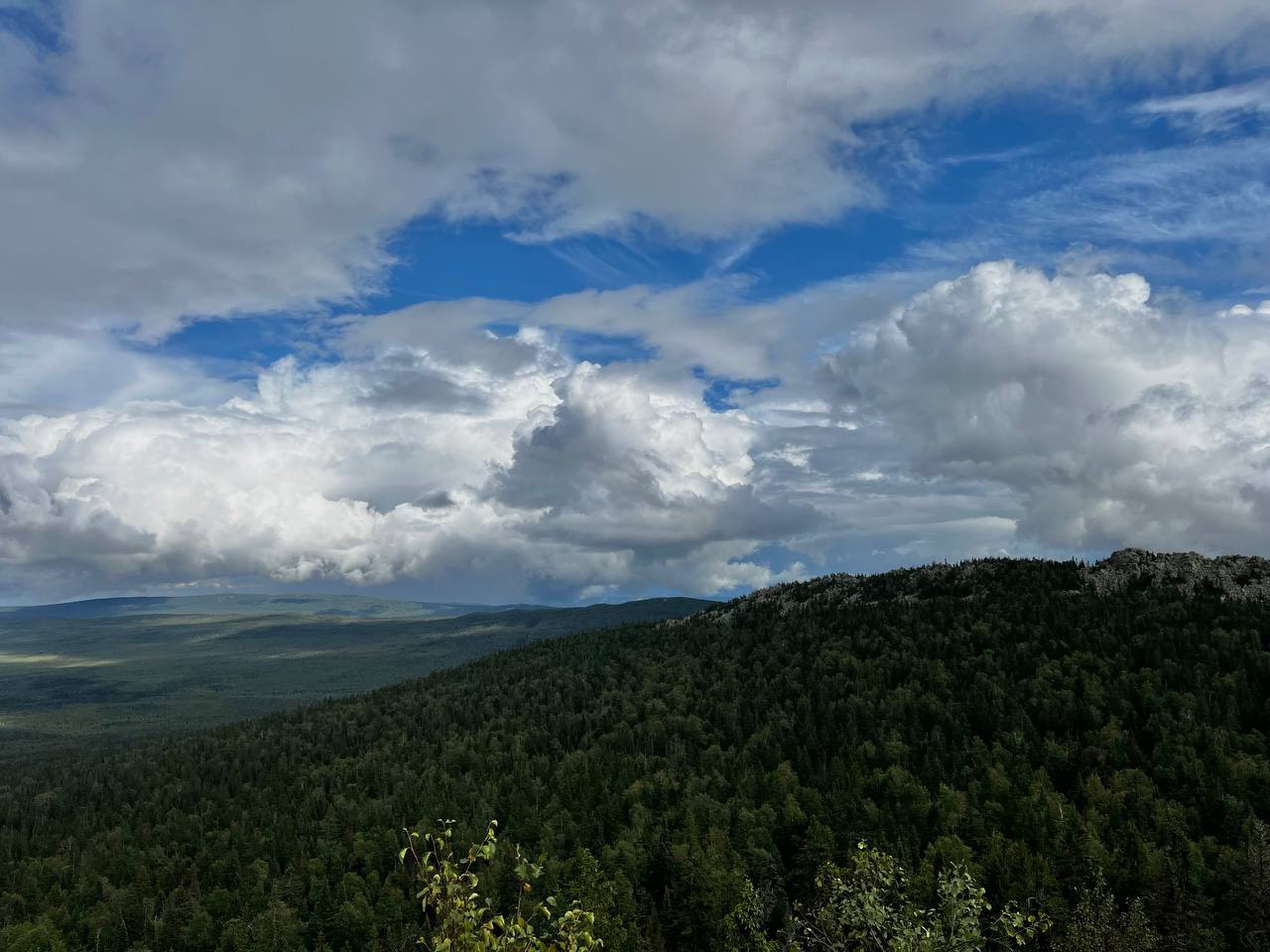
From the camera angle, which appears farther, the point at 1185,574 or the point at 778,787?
the point at 1185,574

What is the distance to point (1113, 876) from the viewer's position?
43.7 metres

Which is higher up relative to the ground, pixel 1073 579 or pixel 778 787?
pixel 1073 579

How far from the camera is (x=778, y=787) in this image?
206 ft

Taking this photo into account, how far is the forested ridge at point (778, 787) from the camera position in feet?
157

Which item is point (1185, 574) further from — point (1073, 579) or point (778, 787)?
point (778, 787)

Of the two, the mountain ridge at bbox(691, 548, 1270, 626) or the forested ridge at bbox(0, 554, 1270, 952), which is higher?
the mountain ridge at bbox(691, 548, 1270, 626)

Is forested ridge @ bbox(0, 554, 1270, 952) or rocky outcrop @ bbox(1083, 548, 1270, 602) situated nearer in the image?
forested ridge @ bbox(0, 554, 1270, 952)

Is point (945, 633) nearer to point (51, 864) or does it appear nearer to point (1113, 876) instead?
point (1113, 876)

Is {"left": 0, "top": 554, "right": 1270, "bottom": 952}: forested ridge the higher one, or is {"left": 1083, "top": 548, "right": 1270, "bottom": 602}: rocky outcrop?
{"left": 1083, "top": 548, "right": 1270, "bottom": 602}: rocky outcrop

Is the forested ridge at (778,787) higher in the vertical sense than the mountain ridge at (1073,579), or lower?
lower

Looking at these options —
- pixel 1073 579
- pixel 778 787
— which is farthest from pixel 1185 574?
pixel 778 787

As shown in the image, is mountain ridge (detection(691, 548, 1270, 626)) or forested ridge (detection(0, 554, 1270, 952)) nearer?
forested ridge (detection(0, 554, 1270, 952))

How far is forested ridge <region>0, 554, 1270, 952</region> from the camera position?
157ft

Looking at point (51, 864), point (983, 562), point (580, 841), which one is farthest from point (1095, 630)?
point (51, 864)
